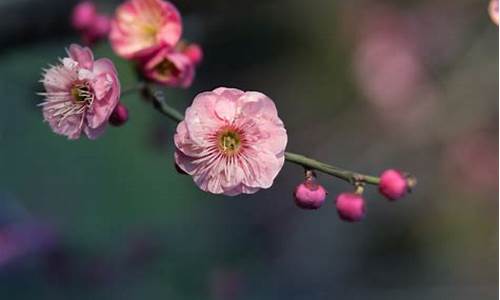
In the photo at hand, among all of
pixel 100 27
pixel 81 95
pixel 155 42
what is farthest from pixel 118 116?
pixel 100 27

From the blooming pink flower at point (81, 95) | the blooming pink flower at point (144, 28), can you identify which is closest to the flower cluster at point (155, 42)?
the blooming pink flower at point (144, 28)

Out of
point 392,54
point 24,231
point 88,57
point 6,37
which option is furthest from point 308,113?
point 88,57

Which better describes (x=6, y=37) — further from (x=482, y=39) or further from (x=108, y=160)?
(x=482, y=39)

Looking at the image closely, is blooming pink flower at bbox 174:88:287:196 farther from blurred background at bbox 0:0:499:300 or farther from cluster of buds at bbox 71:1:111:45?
blurred background at bbox 0:0:499:300

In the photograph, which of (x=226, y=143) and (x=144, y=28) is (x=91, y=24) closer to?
(x=144, y=28)

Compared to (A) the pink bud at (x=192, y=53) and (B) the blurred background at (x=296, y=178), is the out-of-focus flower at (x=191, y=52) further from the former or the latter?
(B) the blurred background at (x=296, y=178)

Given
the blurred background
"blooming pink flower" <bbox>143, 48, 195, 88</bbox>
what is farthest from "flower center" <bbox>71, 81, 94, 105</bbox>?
the blurred background
